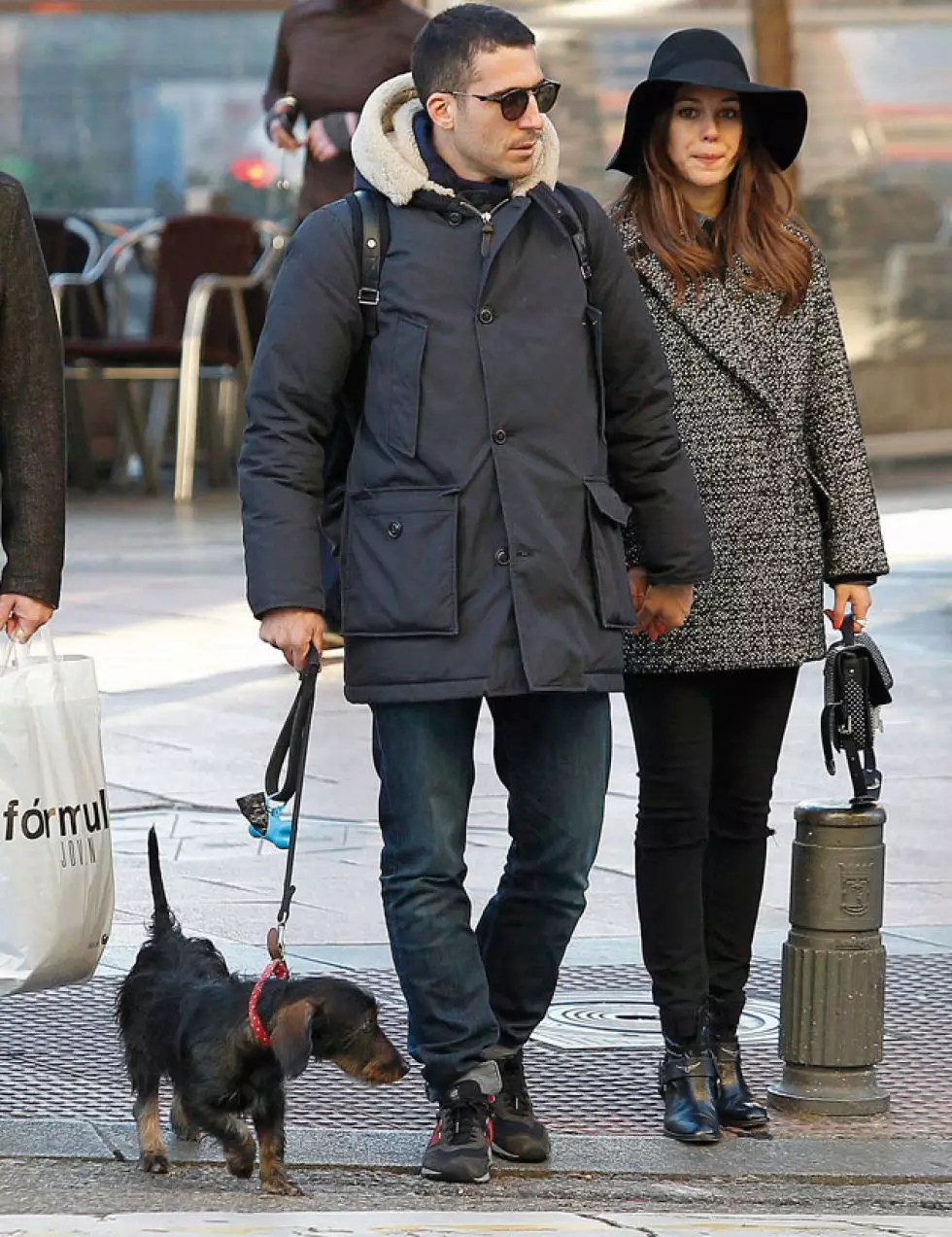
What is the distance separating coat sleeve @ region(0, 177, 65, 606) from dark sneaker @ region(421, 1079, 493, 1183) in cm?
113

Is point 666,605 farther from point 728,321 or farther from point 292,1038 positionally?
point 292,1038

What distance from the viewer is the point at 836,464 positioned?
476cm

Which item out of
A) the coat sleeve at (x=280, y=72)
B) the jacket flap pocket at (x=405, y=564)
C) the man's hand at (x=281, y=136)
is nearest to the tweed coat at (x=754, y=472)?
the jacket flap pocket at (x=405, y=564)

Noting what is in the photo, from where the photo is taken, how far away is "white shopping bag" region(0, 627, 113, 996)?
448 centimetres

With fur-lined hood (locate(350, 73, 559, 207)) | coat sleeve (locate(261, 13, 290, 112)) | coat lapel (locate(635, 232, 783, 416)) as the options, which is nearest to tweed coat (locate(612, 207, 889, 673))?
coat lapel (locate(635, 232, 783, 416))

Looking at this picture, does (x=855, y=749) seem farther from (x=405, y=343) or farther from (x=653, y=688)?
(x=405, y=343)

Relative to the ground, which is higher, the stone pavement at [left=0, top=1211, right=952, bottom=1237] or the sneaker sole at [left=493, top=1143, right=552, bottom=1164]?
the stone pavement at [left=0, top=1211, right=952, bottom=1237]

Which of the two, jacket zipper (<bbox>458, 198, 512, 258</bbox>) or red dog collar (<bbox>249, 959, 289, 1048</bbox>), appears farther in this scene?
jacket zipper (<bbox>458, 198, 512, 258</bbox>)

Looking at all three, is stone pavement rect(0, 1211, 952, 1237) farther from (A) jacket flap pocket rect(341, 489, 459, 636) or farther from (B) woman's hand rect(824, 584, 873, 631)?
(B) woman's hand rect(824, 584, 873, 631)

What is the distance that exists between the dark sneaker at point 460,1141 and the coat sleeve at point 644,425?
930 millimetres

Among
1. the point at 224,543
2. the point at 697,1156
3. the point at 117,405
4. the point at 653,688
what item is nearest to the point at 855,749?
the point at 653,688

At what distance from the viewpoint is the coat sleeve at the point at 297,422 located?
167 inches

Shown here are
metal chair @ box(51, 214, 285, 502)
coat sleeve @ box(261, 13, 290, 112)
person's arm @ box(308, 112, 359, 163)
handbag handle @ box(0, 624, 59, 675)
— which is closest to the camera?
handbag handle @ box(0, 624, 59, 675)

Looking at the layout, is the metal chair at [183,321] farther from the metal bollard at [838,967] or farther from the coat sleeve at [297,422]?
the coat sleeve at [297,422]
